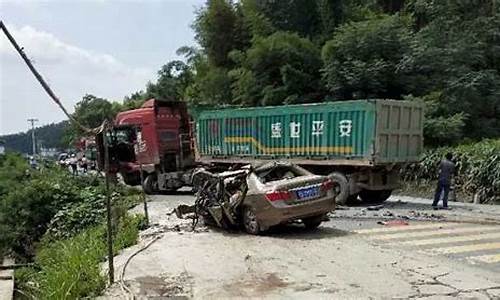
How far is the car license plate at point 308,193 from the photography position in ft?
37.0

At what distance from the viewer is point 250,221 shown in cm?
1168

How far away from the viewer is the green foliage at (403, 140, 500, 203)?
17.5 m

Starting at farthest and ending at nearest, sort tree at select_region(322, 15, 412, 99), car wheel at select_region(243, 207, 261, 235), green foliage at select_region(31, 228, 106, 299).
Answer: tree at select_region(322, 15, 412, 99), car wheel at select_region(243, 207, 261, 235), green foliage at select_region(31, 228, 106, 299)

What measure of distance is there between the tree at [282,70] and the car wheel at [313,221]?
14.4 meters

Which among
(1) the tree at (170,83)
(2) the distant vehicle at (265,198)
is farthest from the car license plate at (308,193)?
(1) the tree at (170,83)

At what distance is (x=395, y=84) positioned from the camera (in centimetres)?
2406

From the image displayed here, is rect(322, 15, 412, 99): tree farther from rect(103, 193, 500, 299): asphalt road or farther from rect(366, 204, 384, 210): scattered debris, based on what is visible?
rect(103, 193, 500, 299): asphalt road

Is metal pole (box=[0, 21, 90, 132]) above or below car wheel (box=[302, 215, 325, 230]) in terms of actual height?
above

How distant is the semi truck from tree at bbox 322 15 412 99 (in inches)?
238

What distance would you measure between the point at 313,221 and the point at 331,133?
202 inches

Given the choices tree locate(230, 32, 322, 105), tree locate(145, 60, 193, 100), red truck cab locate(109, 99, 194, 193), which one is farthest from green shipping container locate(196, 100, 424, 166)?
tree locate(145, 60, 193, 100)

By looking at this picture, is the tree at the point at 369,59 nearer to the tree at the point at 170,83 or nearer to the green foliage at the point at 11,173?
the green foliage at the point at 11,173

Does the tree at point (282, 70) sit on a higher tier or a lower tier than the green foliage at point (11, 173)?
higher

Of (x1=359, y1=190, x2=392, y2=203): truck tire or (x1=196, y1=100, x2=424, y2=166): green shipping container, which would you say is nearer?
(x1=196, y1=100, x2=424, y2=166): green shipping container
